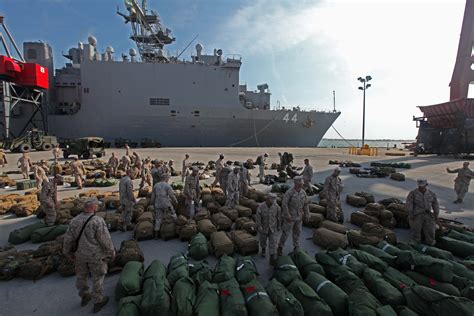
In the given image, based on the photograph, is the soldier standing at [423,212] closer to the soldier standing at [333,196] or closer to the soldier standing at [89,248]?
the soldier standing at [333,196]

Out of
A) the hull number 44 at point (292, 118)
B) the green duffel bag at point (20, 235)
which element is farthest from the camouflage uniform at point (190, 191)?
the hull number 44 at point (292, 118)

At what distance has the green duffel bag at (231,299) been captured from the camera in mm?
2613

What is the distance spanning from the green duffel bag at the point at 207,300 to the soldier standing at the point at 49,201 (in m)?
4.75

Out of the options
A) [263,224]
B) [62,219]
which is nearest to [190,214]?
[263,224]

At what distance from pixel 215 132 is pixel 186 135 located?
12.6 feet

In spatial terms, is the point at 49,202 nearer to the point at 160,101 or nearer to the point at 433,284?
the point at 433,284

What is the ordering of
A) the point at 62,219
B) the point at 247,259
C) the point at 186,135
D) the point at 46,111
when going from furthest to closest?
the point at 186,135 < the point at 46,111 < the point at 62,219 < the point at 247,259

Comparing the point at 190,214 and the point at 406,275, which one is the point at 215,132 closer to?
the point at 190,214

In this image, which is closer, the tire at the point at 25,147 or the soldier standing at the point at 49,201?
the soldier standing at the point at 49,201

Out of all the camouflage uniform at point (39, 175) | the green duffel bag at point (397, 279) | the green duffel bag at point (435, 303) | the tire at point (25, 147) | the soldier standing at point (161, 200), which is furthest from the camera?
the tire at point (25, 147)

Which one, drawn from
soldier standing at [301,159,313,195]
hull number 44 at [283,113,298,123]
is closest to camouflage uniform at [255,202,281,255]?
soldier standing at [301,159,313,195]

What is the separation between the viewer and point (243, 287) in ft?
10.2

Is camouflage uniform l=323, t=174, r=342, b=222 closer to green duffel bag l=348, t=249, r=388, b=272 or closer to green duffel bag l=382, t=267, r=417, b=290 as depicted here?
green duffel bag l=348, t=249, r=388, b=272

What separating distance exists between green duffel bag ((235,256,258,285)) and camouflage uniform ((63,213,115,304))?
1826 millimetres
